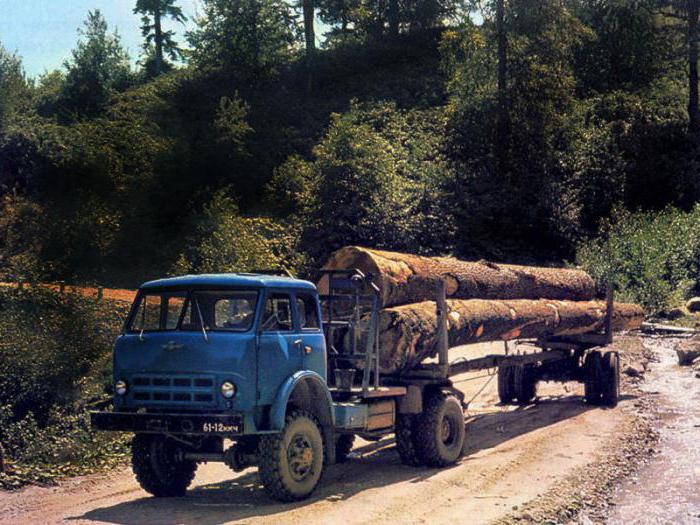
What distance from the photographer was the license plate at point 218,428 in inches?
419

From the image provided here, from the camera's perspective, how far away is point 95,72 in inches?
2933

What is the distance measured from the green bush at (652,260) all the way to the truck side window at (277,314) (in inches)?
992

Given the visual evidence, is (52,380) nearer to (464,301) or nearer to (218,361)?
(464,301)

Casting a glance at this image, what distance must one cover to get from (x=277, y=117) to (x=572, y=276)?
146 feet

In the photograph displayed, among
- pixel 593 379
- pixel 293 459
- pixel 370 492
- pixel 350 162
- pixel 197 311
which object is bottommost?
pixel 370 492

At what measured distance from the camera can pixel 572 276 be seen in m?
21.0

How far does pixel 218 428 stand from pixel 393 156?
39.6 m

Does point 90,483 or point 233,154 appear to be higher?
point 233,154

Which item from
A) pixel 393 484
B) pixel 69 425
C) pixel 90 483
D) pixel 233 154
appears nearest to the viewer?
pixel 393 484

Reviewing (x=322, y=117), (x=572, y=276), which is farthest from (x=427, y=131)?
(x=572, y=276)

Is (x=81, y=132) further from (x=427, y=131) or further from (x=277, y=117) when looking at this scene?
(x=427, y=131)

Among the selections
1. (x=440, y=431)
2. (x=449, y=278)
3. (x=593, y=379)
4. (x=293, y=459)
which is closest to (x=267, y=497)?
(x=293, y=459)

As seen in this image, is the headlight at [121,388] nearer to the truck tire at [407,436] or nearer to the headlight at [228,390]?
the headlight at [228,390]

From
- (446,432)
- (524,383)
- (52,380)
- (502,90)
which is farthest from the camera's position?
(502,90)
